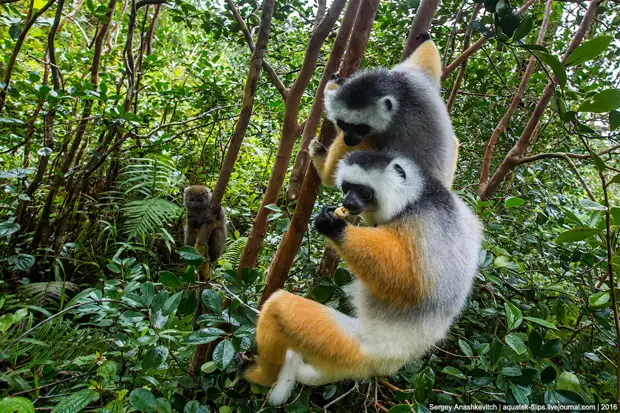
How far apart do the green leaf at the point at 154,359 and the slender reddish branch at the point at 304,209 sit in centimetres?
79

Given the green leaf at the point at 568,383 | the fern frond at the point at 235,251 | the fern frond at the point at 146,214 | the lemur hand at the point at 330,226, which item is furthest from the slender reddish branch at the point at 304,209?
the fern frond at the point at 146,214

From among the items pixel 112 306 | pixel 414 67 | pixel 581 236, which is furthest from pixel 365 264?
pixel 414 67

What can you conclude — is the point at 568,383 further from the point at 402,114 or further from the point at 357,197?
the point at 402,114

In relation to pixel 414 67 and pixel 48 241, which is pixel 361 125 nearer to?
pixel 414 67

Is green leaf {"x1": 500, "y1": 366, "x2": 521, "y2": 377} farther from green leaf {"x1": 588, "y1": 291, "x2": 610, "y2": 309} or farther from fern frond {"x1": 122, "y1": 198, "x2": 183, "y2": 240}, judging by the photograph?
fern frond {"x1": 122, "y1": 198, "x2": 183, "y2": 240}

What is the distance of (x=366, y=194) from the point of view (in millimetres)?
2281

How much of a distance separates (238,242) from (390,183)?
3.43 meters

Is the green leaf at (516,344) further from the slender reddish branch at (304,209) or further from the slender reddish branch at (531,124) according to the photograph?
the slender reddish branch at (531,124)

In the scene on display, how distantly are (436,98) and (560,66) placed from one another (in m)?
1.74

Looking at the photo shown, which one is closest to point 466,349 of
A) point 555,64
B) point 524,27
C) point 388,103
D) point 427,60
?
point 555,64

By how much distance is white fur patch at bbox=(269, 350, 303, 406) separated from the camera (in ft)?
6.67

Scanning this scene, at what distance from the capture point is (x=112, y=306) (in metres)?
1.96

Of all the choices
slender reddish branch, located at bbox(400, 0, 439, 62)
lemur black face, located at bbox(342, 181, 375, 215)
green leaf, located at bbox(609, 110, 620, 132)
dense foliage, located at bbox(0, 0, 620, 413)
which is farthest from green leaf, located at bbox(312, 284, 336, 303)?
slender reddish branch, located at bbox(400, 0, 439, 62)

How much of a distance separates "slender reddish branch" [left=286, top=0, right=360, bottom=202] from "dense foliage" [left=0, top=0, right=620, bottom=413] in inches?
13.8
